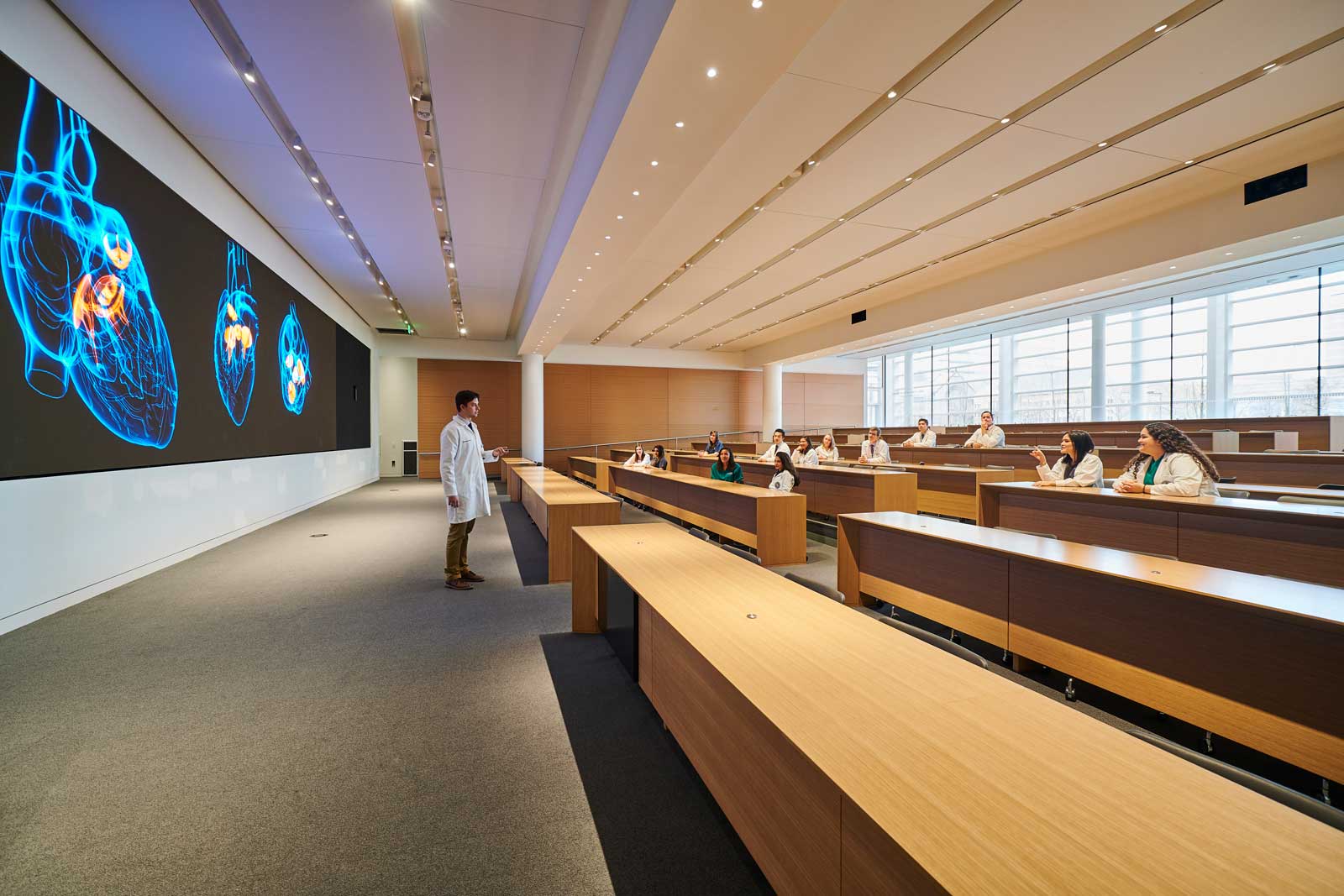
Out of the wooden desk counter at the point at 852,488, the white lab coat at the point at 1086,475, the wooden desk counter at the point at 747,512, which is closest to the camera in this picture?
the white lab coat at the point at 1086,475

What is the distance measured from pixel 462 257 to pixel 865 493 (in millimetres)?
7171

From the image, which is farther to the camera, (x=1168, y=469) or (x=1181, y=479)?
(x=1168, y=469)

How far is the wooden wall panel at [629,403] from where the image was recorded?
1777 centimetres

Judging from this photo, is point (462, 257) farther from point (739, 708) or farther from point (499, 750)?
point (739, 708)

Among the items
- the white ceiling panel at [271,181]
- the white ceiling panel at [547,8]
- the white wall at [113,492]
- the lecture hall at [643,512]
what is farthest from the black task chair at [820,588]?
the white ceiling panel at [271,181]

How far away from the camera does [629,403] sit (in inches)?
712

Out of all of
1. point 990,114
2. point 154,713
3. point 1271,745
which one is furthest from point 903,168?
point 154,713

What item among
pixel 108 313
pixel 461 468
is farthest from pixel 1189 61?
pixel 108 313

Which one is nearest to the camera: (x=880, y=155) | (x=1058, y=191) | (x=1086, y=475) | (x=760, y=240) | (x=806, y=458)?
(x=1086, y=475)

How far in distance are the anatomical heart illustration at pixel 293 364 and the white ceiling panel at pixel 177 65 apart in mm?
3389

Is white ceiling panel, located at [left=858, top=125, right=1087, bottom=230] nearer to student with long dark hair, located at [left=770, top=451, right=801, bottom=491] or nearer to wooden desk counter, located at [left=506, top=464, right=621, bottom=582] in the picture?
student with long dark hair, located at [left=770, top=451, right=801, bottom=491]

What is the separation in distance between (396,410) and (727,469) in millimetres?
11876

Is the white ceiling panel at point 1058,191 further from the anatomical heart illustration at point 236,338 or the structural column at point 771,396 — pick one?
the structural column at point 771,396

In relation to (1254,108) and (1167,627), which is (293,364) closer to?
(1167,627)
